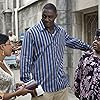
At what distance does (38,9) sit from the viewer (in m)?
11.5

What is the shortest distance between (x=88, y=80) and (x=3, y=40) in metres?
0.99

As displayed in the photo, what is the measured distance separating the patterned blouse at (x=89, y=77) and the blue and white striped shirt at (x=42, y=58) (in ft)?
1.09

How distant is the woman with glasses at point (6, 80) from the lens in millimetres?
3352

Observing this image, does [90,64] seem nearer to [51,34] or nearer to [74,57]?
[51,34]

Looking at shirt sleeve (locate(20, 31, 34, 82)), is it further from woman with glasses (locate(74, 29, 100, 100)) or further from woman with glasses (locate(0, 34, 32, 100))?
woman with glasses (locate(74, 29, 100, 100))

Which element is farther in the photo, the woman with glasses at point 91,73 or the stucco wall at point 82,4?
the stucco wall at point 82,4

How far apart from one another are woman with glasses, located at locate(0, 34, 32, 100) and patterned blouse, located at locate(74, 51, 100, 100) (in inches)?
26.5

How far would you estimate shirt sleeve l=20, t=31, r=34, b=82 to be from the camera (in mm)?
3896

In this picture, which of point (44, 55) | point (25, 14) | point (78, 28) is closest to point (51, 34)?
point (44, 55)

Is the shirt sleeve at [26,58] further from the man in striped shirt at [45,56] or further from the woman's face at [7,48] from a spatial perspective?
the woman's face at [7,48]

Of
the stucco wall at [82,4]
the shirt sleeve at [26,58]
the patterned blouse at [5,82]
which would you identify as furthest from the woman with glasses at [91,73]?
the stucco wall at [82,4]

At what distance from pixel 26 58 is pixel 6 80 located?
21.4 inches

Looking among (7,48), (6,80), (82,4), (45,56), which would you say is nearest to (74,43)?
(45,56)

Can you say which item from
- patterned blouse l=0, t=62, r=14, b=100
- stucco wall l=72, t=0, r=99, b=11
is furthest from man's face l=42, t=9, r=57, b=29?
stucco wall l=72, t=0, r=99, b=11
